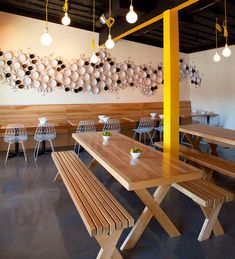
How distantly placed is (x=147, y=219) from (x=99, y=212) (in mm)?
584

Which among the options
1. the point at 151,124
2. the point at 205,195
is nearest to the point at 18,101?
the point at 151,124

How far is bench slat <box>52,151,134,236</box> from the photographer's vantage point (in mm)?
1873

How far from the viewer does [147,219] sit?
239 centimetres

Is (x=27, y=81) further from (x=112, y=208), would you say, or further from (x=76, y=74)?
(x=112, y=208)

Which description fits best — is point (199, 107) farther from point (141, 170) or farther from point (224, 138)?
point (141, 170)

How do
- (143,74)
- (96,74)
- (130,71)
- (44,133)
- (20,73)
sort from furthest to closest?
(143,74) → (130,71) → (96,74) → (20,73) → (44,133)

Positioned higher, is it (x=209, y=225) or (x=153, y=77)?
(x=153, y=77)

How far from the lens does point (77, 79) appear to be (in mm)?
6234

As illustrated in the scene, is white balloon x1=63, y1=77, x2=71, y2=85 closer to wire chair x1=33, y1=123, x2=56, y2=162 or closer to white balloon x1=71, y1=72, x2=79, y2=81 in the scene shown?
white balloon x1=71, y1=72, x2=79, y2=81

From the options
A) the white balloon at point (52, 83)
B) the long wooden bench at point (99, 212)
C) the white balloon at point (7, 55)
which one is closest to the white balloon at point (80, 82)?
the white balloon at point (52, 83)

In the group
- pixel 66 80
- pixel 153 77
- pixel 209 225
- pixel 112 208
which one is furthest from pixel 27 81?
pixel 209 225

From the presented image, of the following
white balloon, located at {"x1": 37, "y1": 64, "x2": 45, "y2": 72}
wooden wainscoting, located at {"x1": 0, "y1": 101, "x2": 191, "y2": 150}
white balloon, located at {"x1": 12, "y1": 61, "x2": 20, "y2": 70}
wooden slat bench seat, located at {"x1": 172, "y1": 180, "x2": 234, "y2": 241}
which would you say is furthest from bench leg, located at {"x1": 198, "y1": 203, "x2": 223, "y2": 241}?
white balloon, located at {"x1": 12, "y1": 61, "x2": 20, "y2": 70}

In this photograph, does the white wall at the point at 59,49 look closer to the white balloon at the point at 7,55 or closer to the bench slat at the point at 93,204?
the white balloon at the point at 7,55

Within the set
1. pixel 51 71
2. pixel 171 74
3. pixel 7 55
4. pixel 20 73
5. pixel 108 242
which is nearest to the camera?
pixel 108 242
